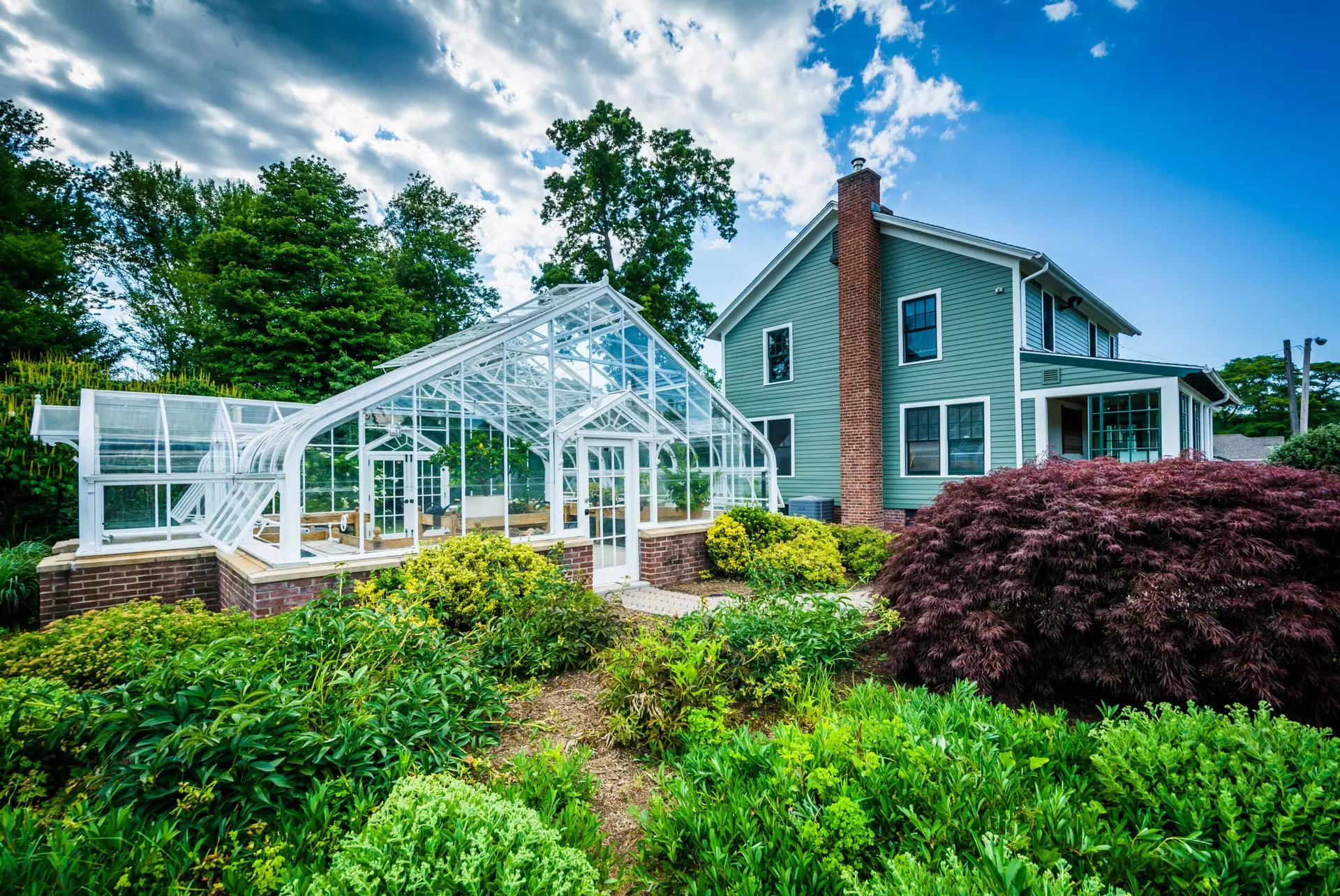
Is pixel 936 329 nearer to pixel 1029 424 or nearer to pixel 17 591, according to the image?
pixel 1029 424

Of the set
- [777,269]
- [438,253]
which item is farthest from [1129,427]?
[438,253]

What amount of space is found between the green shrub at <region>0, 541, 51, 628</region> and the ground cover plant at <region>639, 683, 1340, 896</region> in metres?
9.85

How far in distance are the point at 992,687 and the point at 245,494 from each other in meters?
9.17

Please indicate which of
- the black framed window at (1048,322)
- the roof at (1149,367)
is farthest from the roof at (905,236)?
the roof at (1149,367)

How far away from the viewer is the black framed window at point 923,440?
12898 millimetres

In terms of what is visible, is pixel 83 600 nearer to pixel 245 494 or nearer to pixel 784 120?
pixel 245 494

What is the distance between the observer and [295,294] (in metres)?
17.9

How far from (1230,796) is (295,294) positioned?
22102mm

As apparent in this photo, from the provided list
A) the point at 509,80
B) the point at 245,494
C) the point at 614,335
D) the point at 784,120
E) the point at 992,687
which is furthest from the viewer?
the point at 784,120

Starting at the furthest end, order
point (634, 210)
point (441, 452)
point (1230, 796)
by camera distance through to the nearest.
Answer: point (634, 210), point (441, 452), point (1230, 796)

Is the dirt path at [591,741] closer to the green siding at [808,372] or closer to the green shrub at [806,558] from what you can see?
the green shrub at [806,558]

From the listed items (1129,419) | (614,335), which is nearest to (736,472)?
(614,335)

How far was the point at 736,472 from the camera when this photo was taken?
11781mm

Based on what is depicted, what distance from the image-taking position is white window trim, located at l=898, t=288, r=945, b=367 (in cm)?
1275
